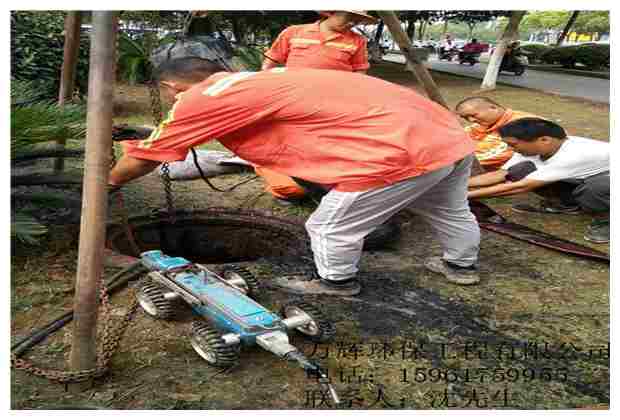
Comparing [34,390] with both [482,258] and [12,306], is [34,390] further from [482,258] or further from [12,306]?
Result: [482,258]

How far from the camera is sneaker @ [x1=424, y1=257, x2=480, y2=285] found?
10.6 feet

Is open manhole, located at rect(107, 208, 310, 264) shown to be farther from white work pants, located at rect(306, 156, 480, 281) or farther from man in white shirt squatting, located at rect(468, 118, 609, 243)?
man in white shirt squatting, located at rect(468, 118, 609, 243)

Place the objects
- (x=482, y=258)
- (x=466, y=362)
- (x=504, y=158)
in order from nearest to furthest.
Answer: (x=466, y=362) < (x=482, y=258) < (x=504, y=158)

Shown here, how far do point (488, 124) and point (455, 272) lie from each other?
5.45 feet

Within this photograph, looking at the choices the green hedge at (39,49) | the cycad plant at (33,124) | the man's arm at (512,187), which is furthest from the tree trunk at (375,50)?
the cycad plant at (33,124)

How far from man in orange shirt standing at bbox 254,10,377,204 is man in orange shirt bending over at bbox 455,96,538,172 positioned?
91 cm

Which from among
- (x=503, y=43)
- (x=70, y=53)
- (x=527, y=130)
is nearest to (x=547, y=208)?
(x=527, y=130)

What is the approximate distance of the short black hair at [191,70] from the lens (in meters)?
2.72

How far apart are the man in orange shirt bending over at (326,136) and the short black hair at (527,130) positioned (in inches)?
48.1

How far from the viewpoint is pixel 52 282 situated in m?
3.03

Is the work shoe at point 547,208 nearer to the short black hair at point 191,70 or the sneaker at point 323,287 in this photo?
the sneaker at point 323,287

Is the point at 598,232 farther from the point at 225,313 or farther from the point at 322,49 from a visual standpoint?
the point at 225,313

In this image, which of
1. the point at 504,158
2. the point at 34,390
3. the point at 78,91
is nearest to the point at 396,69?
the point at 78,91
